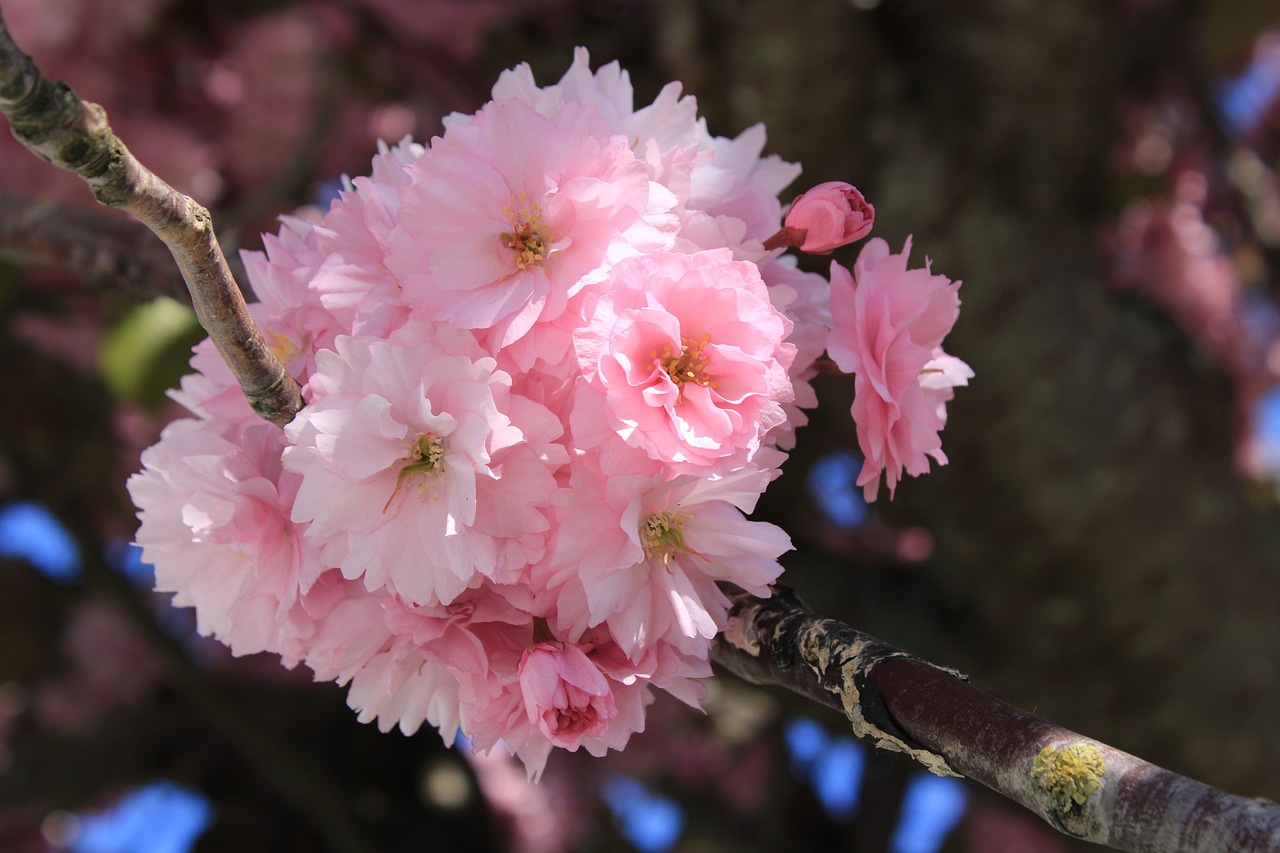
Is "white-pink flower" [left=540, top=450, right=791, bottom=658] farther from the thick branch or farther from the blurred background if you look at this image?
the blurred background

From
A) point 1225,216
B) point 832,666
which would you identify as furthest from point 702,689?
point 1225,216

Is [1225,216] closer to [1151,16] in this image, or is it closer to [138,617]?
[1151,16]

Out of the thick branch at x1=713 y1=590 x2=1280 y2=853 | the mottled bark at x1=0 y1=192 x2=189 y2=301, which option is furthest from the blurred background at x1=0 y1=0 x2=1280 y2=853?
the thick branch at x1=713 y1=590 x2=1280 y2=853

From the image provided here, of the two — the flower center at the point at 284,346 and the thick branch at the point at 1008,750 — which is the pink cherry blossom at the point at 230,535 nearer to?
the flower center at the point at 284,346

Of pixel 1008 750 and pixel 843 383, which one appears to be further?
pixel 843 383

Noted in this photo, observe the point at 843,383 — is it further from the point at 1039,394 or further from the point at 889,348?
the point at 889,348

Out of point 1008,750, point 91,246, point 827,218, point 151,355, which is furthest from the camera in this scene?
point 151,355

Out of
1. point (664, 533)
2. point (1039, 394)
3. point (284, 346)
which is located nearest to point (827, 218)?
point (664, 533)
